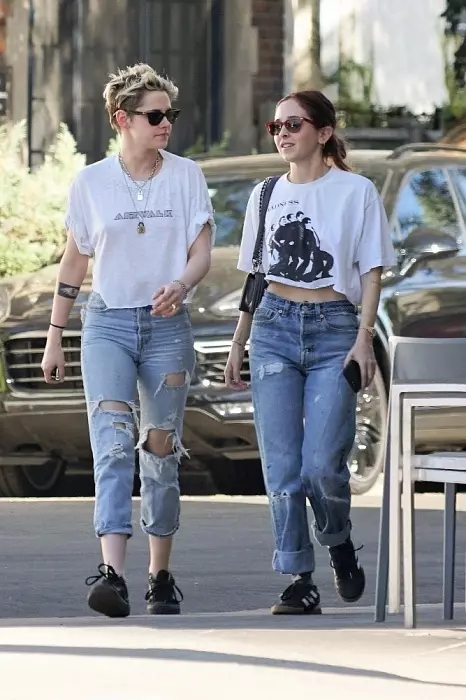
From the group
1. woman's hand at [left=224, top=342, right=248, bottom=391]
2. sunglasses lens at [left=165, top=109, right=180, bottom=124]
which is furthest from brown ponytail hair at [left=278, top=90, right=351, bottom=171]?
woman's hand at [left=224, top=342, right=248, bottom=391]

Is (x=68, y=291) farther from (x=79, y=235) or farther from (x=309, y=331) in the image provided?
(x=309, y=331)

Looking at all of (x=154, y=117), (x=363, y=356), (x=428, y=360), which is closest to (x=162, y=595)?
(x=363, y=356)

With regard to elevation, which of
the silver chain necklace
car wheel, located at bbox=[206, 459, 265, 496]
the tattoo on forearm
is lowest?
car wheel, located at bbox=[206, 459, 265, 496]

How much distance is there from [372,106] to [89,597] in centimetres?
1291

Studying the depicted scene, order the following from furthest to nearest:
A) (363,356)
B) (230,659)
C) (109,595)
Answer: (363,356), (109,595), (230,659)

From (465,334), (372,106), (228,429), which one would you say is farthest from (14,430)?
(372,106)

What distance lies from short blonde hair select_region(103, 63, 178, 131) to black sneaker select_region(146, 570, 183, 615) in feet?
4.96

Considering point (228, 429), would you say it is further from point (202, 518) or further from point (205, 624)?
point (205, 624)

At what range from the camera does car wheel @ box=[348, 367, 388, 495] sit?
11477mm

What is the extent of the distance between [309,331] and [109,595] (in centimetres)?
106

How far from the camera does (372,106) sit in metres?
19.7

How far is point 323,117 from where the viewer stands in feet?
25.0

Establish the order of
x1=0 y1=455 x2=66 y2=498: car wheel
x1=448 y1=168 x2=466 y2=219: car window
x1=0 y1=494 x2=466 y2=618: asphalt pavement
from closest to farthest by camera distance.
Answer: x1=0 y1=494 x2=466 y2=618: asphalt pavement, x1=448 y1=168 x2=466 y2=219: car window, x1=0 y1=455 x2=66 y2=498: car wheel

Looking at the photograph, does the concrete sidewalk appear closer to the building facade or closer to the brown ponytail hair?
the brown ponytail hair
